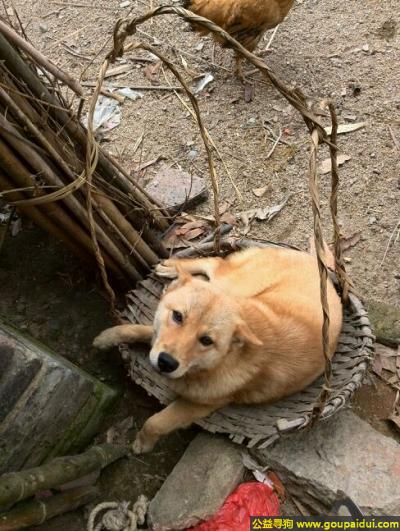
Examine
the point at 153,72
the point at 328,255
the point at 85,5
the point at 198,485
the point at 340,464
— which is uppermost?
the point at 85,5

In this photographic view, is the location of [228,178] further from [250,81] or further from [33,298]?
[33,298]

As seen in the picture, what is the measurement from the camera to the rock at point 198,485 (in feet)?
8.99

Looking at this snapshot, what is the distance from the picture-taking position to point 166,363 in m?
2.52

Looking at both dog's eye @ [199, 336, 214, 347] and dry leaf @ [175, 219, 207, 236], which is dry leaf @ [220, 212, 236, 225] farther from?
dog's eye @ [199, 336, 214, 347]

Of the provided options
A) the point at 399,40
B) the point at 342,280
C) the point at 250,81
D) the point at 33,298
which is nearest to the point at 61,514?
the point at 33,298

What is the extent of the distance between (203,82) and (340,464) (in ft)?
11.8

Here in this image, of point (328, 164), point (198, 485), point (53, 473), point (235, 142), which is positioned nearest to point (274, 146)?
point (235, 142)

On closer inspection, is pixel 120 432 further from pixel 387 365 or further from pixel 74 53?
pixel 74 53

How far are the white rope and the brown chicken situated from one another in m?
3.59

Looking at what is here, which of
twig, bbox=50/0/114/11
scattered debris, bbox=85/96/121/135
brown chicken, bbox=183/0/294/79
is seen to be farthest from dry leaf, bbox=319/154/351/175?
twig, bbox=50/0/114/11

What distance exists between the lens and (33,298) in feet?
11.6

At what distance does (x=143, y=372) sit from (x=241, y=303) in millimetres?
666

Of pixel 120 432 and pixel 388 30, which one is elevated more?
pixel 120 432

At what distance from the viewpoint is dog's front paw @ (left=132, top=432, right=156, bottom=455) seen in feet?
9.82
